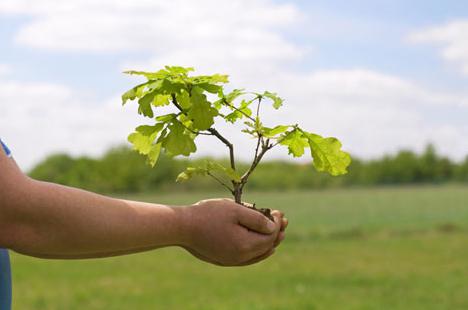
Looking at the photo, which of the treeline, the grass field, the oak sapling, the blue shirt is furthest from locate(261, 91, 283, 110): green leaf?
the treeline

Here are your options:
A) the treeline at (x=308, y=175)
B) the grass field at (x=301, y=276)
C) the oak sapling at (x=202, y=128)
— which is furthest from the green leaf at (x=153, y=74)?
the treeline at (x=308, y=175)

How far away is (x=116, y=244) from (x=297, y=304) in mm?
8254

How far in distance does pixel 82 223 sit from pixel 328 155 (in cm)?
69

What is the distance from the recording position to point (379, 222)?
70.3 feet

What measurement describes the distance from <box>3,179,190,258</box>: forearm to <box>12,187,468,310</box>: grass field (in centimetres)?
795

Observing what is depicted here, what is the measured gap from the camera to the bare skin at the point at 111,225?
1.73 metres

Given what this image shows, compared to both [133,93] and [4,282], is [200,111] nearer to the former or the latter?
[133,93]

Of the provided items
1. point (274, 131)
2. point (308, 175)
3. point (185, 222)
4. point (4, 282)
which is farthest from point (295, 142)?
point (308, 175)

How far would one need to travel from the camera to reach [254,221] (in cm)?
190

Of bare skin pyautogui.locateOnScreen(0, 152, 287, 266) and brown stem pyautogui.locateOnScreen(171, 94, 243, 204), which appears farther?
brown stem pyautogui.locateOnScreen(171, 94, 243, 204)

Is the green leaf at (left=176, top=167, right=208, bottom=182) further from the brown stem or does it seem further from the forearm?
the forearm

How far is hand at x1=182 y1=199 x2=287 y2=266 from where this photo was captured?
1886mm

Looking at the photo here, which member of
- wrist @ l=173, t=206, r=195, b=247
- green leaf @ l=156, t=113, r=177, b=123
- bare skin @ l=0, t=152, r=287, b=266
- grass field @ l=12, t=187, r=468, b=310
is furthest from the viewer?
grass field @ l=12, t=187, r=468, b=310

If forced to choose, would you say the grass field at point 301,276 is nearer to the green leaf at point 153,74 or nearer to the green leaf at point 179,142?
the green leaf at point 179,142
